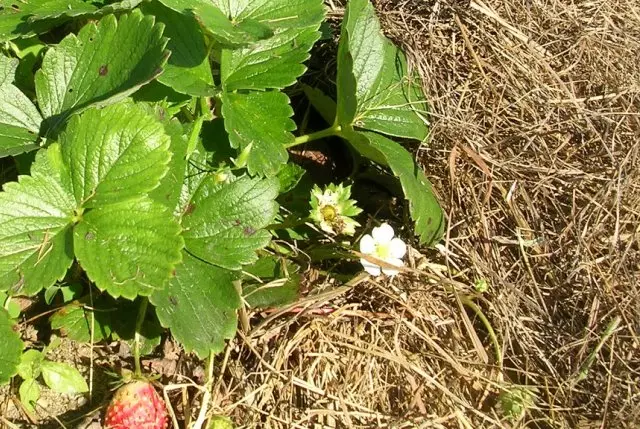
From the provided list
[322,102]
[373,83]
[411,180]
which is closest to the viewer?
[411,180]

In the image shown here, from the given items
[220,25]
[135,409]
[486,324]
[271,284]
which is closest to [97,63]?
[220,25]

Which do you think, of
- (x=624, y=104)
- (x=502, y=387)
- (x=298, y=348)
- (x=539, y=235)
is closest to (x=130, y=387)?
(x=298, y=348)

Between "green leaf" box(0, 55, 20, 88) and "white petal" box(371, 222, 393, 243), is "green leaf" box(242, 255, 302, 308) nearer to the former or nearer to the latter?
"white petal" box(371, 222, 393, 243)

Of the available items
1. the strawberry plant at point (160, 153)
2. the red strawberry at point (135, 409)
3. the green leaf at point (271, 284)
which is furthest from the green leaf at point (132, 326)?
the green leaf at point (271, 284)

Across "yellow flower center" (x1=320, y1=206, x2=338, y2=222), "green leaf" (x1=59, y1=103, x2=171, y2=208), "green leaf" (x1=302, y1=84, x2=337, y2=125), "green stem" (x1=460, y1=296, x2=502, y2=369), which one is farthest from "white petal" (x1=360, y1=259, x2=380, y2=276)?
"green leaf" (x1=59, y1=103, x2=171, y2=208)

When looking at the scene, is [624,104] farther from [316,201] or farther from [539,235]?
[316,201]

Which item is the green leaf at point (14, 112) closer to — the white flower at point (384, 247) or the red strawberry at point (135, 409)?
the red strawberry at point (135, 409)

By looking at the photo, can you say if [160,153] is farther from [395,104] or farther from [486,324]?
[486,324]
